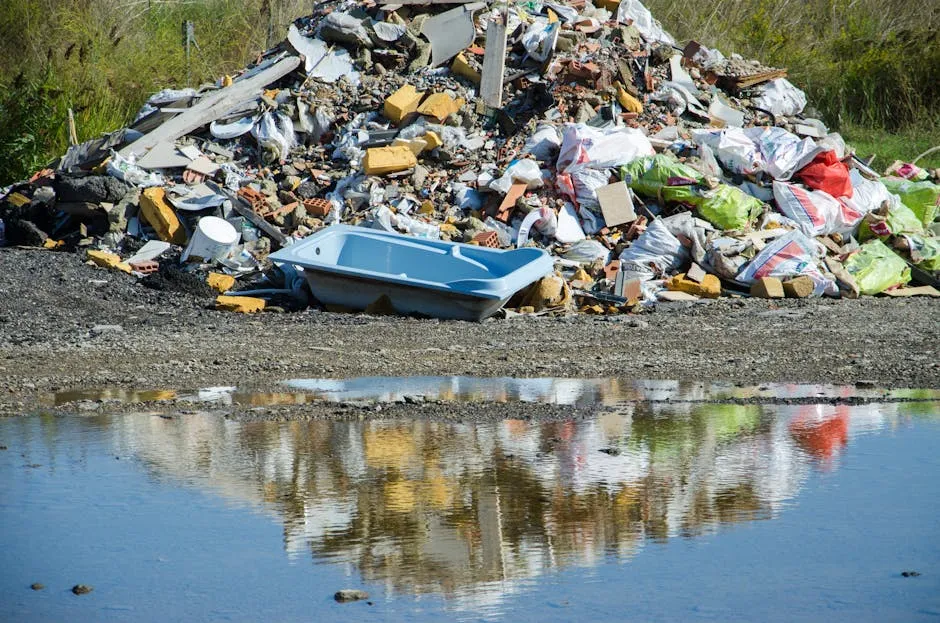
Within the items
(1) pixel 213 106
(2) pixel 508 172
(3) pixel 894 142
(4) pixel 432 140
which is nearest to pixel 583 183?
(2) pixel 508 172

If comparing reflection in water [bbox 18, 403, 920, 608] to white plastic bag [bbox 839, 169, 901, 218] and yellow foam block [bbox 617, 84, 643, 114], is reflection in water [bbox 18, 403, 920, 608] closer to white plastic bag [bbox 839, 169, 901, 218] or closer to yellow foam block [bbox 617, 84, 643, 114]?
white plastic bag [bbox 839, 169, 901, 218]

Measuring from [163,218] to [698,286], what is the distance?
5.42 metres

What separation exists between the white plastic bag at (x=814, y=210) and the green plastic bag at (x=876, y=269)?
369 mm

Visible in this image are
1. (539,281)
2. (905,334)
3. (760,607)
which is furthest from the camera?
(539,281)

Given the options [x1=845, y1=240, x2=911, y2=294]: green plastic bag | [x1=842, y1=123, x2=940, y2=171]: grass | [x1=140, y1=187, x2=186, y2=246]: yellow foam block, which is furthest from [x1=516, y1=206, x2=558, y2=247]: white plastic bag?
[x1=842, y1=123, x2=940, y2=171]: grass

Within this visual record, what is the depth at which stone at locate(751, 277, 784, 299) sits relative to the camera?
34.7 feet

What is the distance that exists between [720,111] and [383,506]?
32.0ft

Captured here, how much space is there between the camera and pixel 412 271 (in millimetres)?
10773

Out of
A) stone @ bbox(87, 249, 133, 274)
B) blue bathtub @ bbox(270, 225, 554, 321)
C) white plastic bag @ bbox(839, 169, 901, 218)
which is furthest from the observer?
white plastic bag @ bbox(839, 169, 901, 218)

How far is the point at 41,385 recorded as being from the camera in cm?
691

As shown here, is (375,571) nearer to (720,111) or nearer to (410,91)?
(410,91)

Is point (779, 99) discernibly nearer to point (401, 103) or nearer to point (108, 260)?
point (401, 103)

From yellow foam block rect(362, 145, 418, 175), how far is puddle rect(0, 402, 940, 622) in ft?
19.7

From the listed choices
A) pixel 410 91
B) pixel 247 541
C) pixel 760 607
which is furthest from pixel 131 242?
pixel 760 607
